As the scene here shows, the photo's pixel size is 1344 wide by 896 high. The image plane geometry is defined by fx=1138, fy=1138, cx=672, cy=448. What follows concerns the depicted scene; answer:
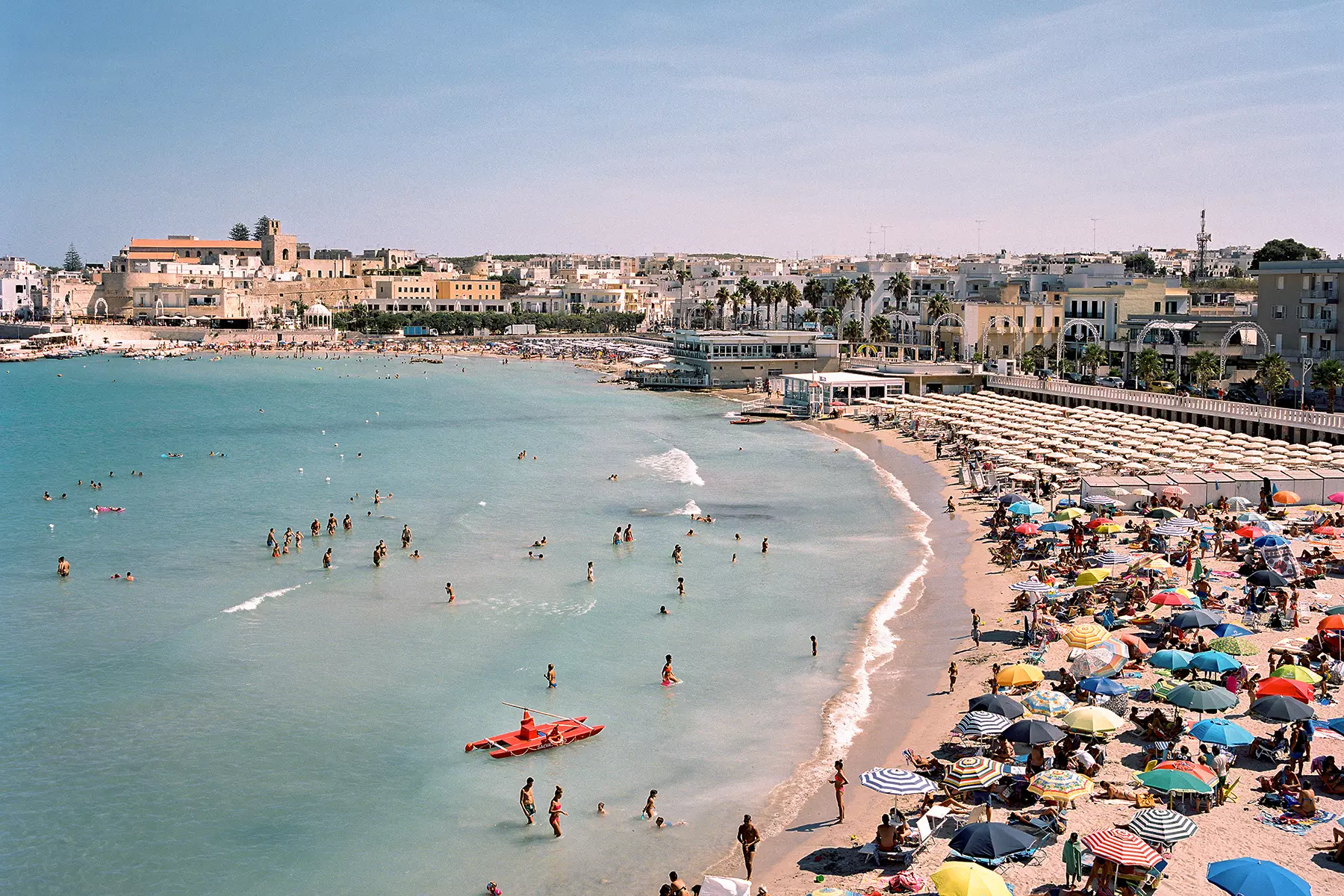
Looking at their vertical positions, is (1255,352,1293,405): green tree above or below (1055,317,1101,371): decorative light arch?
below

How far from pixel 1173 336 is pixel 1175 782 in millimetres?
60521

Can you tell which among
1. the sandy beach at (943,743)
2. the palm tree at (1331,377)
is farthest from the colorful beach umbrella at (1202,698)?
the palm tree at (1331,377)

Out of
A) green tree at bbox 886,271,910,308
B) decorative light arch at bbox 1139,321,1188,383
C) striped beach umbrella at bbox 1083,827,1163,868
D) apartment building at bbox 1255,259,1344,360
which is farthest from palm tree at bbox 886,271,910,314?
striped beach umbrella at bbox 1083,827,1163,868

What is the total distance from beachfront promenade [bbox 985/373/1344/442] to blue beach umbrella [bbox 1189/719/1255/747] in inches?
1339

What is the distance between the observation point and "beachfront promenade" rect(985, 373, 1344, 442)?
1881 inches

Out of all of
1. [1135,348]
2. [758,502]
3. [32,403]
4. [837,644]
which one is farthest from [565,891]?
[32,403]

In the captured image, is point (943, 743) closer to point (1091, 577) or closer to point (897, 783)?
point (897, 783)

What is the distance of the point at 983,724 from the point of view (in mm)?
18094

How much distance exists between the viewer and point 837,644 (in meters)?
26.2

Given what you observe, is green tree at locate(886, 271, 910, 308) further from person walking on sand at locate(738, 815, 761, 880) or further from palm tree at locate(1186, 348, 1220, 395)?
person walking on sand at locate(738, 815, 761, 880)

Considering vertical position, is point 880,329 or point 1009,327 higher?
point 1009,327

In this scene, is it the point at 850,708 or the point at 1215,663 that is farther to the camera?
the point at 850,708

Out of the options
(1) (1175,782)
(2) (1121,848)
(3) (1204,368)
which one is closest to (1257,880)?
(2) (1121,848)

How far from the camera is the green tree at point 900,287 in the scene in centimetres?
10488
